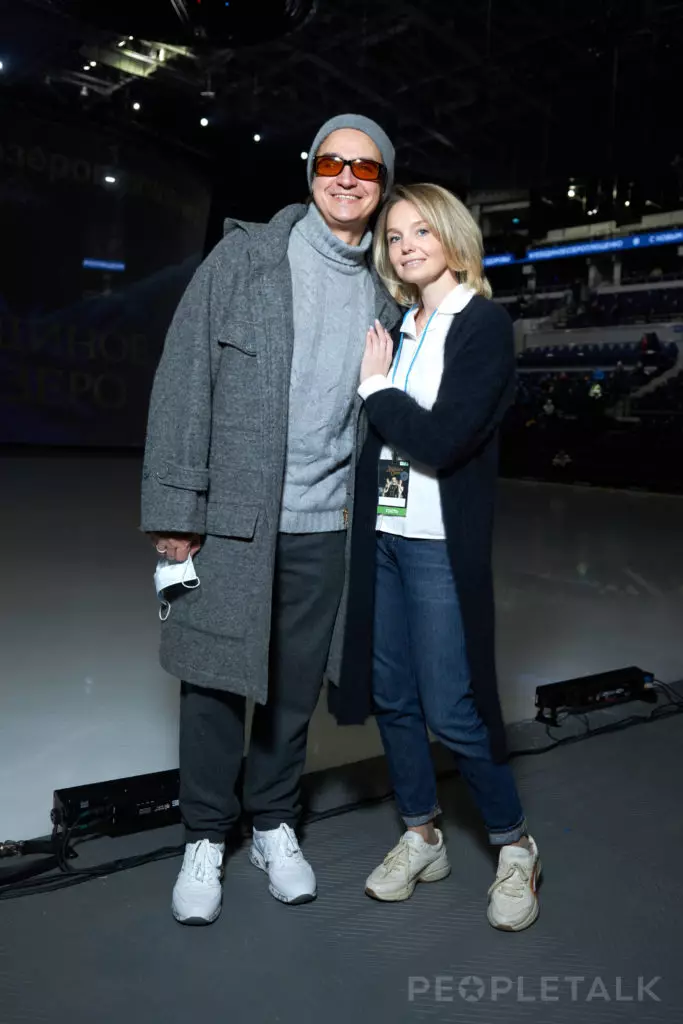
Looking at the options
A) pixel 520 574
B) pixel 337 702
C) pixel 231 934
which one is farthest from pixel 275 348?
pixel 520 574

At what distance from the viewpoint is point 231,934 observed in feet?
5.13

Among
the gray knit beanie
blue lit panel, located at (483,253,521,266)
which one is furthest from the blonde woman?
blue lit panel, located at (483,253,521,266)

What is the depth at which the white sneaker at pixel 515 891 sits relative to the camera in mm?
1612

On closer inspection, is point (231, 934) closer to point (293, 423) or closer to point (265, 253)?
point (293, 423)

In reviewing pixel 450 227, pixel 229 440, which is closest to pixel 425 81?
pixel 450 227

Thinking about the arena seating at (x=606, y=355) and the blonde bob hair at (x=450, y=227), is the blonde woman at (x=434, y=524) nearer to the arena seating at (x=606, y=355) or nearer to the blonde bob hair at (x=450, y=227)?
the blonde bob hair at (x=450, y=227)

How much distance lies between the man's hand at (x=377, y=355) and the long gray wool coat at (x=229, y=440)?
15cm

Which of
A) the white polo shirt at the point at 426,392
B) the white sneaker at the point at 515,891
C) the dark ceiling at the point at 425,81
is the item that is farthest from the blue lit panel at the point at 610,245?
the white sneaker at the point at 515,891

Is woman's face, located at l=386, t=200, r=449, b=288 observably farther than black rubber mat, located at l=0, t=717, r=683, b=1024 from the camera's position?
→ Yes

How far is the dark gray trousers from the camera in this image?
1697 millimetres

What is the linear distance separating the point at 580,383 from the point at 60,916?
49.7ft

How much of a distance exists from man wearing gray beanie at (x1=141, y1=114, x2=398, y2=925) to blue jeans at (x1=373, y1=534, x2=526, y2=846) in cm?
11

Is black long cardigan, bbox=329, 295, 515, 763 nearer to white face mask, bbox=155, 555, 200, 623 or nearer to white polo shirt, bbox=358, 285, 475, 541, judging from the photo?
white polo shirt, bbox=358, 285, 475, 541

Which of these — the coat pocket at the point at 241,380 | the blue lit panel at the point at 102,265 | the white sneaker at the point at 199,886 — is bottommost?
the white sneaker at the point at 199,886
